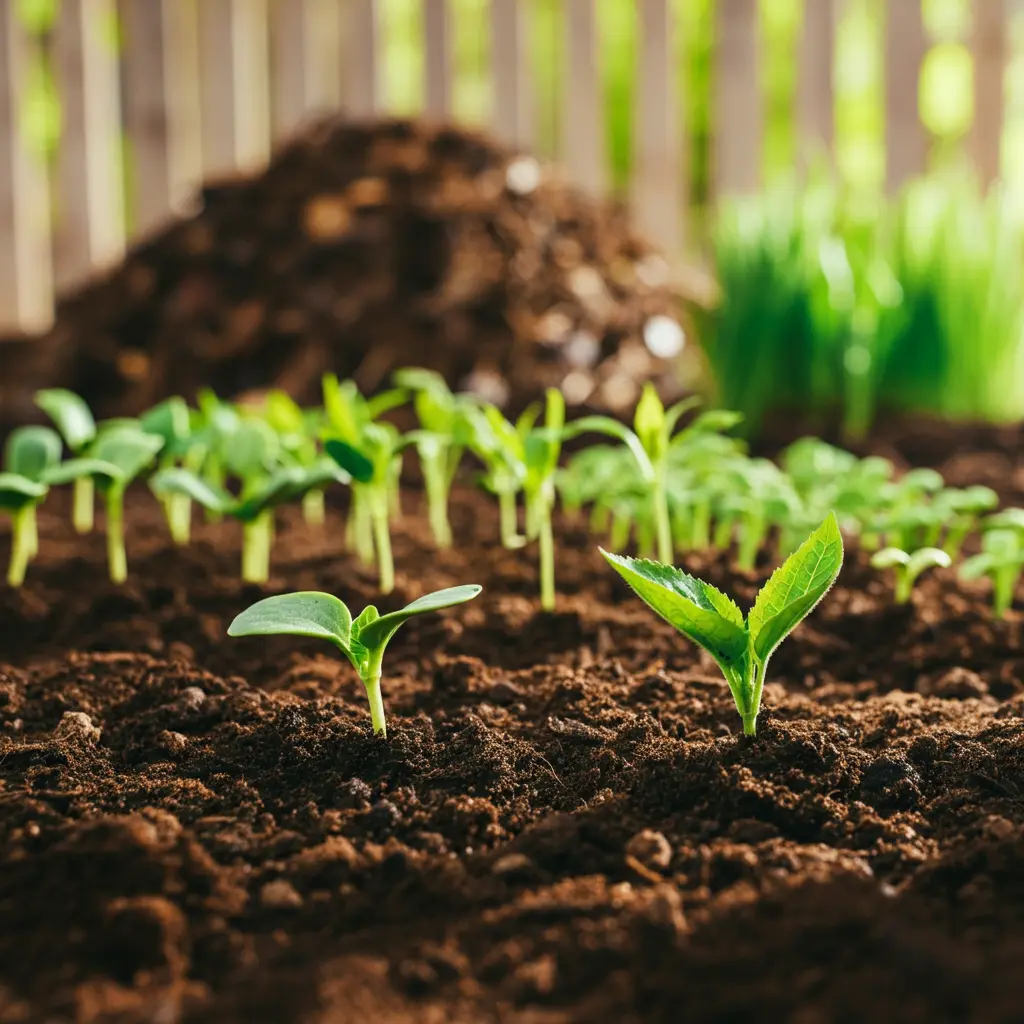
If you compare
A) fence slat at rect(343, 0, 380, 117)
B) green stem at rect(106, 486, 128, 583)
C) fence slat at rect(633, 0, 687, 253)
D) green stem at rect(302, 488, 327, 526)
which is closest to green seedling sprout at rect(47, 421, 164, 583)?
green stem at rect(106, 486, 128, 583)

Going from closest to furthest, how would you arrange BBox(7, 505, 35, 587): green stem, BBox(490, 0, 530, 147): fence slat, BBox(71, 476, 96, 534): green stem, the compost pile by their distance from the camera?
BBox(7, 505, 35, 587): green stem
BBox(71, 476, 96, 534): green stem
the compost pile
BBox(490, 0, 530, 147): fence slat

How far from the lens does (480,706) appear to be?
1245 millimetres

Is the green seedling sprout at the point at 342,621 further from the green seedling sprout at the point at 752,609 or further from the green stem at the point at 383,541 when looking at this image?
the green stem at the point at 383,541

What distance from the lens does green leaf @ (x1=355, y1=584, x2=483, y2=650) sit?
0.98 m

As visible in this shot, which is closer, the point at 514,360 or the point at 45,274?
the point at 514,360

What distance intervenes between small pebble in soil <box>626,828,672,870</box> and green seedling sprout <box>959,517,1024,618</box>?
716 mm

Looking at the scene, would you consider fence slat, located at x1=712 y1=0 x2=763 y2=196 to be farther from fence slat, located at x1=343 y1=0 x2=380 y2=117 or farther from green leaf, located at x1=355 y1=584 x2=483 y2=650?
green leaf, located at x1=355 y1=584 x2=483 y2=650

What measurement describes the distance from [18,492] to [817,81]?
13.0ft

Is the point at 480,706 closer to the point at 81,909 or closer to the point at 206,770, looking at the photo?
the point at 206,770

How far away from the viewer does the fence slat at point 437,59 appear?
4.88m

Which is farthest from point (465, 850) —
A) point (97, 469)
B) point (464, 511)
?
point (464, 511)

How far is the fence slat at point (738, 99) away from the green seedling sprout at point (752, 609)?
3.92m

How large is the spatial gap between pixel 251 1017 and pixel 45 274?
16.6ft

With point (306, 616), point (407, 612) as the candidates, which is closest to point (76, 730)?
point (306, 616)
